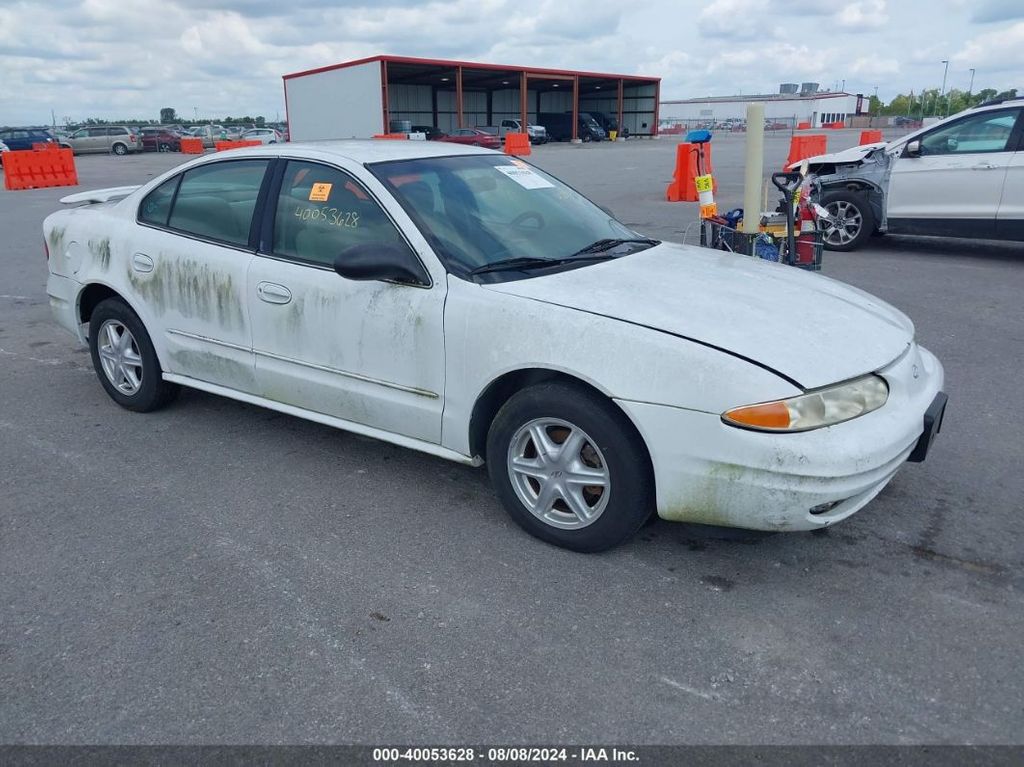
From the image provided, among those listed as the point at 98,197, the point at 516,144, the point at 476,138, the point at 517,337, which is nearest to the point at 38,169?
the point at 516,144

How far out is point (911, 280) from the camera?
844cm

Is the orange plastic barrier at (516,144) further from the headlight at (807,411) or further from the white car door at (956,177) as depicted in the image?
the headlight at (807,411)

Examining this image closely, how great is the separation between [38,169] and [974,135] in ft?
72.8

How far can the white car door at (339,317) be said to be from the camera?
3.66m

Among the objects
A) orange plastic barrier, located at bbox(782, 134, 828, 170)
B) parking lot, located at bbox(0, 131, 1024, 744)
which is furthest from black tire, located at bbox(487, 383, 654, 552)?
orange plastic barrier, located at bbox(782, 134, 828, 170)

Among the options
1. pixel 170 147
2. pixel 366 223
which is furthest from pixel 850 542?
pixel 170 147

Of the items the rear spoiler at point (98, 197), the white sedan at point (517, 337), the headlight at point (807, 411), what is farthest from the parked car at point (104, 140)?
the headlight at point (807, 411)

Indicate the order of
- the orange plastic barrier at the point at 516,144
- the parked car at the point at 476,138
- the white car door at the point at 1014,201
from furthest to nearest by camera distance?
the parked car at the point at 476,138
the orange plastic barrier at the point at 516,144
the white car door at the point at 1014,201

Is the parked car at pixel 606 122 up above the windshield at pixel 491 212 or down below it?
above

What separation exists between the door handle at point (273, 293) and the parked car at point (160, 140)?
158ft

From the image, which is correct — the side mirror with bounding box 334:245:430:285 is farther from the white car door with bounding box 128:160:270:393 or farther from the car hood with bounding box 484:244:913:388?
the white car door with bounding box 128:160:270:393

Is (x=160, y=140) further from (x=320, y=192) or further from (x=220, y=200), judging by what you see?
(x=320, y=192)

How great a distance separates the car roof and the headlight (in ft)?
7.30

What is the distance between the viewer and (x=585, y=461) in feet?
10.9
